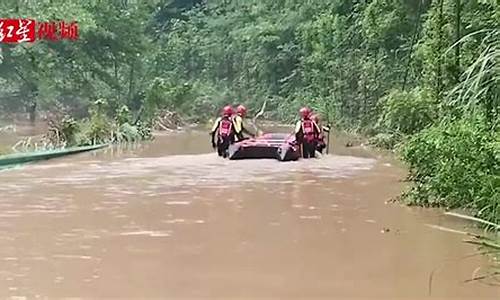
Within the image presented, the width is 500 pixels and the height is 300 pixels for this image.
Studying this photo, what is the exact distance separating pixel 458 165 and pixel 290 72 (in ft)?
99.4

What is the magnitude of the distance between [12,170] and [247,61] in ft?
87.9

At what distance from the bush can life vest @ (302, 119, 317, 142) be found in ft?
24.0

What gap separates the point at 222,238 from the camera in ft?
30.6

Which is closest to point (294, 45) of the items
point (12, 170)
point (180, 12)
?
point (180, 12)

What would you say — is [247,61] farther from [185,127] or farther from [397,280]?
[397,280]

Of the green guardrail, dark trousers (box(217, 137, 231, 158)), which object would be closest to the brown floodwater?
the green guardrail

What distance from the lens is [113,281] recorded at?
23.8ft

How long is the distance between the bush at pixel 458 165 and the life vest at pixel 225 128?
7785 mm

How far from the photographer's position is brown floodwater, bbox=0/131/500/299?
23.4 feet

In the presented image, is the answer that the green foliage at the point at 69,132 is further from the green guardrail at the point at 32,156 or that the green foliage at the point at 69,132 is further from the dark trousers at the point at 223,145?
the dark trousers at the point at 223,145

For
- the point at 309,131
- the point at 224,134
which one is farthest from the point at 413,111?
the point at 224,134

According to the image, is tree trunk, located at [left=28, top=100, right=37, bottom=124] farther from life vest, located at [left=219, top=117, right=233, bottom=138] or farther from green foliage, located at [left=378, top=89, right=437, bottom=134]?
green foliage, located at [left=378, top=89, right=437, bottom=134]

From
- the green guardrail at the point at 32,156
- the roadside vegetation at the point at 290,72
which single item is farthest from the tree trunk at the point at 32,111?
the green guardrail at the point at 32,156

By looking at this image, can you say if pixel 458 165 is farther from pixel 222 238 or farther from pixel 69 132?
pixel 69 132
